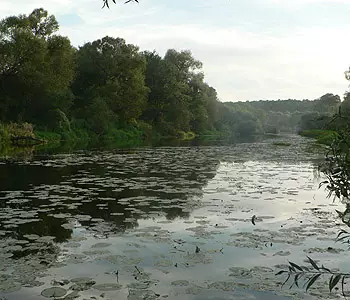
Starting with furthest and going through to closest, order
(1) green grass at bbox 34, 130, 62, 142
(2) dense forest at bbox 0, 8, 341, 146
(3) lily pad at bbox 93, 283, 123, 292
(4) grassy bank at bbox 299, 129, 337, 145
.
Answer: (2) dense forest at bbox 0, 8, 341, 146
(1) green grass at bbox 34, 130, 62, 142
(4) grassy bank at bbox 299, 129, 337, 145
(3) lily pad at bbox 93, 283, 123, 292

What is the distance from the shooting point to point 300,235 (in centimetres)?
770

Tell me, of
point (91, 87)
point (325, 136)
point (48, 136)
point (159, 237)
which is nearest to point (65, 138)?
point (48, 136)

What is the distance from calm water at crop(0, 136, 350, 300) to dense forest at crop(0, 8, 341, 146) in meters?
15.2

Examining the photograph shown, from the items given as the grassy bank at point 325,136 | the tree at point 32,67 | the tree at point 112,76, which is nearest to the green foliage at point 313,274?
the grassy bank at point 325,136

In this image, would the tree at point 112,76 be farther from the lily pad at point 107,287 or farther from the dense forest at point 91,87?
the lily pad at point 107,287

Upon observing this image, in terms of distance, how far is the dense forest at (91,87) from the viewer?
124ft

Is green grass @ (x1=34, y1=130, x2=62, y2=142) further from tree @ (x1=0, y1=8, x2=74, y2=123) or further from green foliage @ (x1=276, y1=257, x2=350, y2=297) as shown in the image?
green foliage @ (x1=276, y1=257, x2=350, y2=297)

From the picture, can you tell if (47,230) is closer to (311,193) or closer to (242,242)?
(242,242)

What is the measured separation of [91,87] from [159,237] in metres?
45.2

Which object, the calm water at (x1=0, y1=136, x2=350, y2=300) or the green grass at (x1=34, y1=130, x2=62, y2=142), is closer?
the calm water at (x1=0, y1=136, x2=350, y2=300)

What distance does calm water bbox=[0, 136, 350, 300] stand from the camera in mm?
5211

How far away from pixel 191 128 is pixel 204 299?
68.2m

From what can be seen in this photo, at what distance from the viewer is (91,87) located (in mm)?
50406

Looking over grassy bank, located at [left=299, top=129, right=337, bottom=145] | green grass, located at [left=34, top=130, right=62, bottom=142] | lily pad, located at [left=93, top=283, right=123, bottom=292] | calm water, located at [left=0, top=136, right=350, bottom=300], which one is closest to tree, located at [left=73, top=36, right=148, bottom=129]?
green grass, located at [left=34, top=130, right=62, bottom=142]
